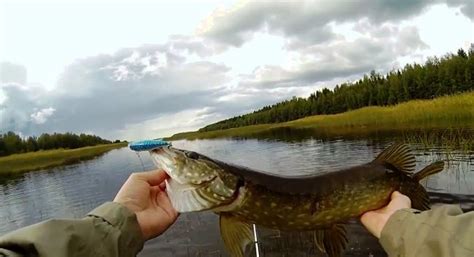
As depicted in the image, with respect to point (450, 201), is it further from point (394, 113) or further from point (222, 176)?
point (394, 113)

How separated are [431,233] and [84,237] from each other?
57.8 inches

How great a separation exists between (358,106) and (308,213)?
69314 millimetres

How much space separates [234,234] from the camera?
8.09 feet

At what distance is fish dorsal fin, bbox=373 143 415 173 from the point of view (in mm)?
2809

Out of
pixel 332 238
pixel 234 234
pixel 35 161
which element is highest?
pixel 234 234

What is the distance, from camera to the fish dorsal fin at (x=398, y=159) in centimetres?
281

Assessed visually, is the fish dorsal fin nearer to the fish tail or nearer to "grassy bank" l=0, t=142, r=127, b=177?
the fish tail

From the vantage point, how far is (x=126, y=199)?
243 centimetres

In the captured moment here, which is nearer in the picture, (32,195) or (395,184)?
(395,184)

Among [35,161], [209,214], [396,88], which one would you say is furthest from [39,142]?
[209,214]

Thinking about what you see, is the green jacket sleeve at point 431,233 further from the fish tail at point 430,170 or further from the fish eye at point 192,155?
the fish eye at point 192,155

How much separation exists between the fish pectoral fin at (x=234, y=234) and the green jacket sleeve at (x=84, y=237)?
1.59ft

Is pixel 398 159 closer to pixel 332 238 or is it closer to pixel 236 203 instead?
pixel 332 238

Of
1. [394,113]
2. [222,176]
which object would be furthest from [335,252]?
[394,113]
